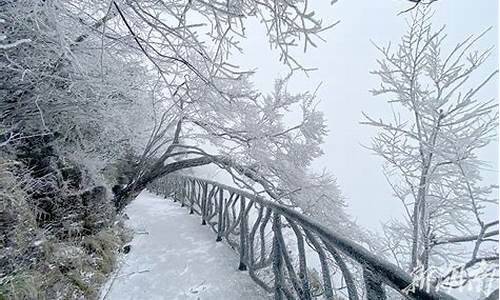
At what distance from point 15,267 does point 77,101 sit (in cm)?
239

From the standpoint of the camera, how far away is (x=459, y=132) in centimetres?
549

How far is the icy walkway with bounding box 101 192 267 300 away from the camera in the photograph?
3504 mm

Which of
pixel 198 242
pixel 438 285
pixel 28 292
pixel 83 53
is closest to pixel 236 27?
pixel 438 285

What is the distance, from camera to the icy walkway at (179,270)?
3.50 meters

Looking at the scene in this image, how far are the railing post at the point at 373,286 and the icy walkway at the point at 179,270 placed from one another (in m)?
2.03

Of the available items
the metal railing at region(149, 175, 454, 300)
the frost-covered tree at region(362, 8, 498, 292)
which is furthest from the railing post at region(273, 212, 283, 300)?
the frost-covered tree at region(362, 8, 498, 292)

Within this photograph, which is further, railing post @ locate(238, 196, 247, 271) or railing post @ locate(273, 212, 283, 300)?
railing post @ locate(238, 196, 247, 271)

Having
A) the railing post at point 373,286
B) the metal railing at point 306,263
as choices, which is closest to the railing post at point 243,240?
the metal railing at point 306,263

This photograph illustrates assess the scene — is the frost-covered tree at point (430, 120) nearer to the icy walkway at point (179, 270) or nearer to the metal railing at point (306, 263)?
the metal railing at point (306, 263)

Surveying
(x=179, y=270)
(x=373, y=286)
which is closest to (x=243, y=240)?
(x=179, y=270)

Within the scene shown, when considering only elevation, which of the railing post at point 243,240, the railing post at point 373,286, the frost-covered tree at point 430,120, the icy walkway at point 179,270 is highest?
the frost-covered tree at point 430,120

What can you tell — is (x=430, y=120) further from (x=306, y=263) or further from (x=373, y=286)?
(x=373, y=286)

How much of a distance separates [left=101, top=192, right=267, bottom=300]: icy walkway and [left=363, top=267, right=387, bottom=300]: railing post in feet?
6.65

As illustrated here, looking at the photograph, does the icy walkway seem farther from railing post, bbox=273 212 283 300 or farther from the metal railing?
railing post, bbox=273 212 283 300
